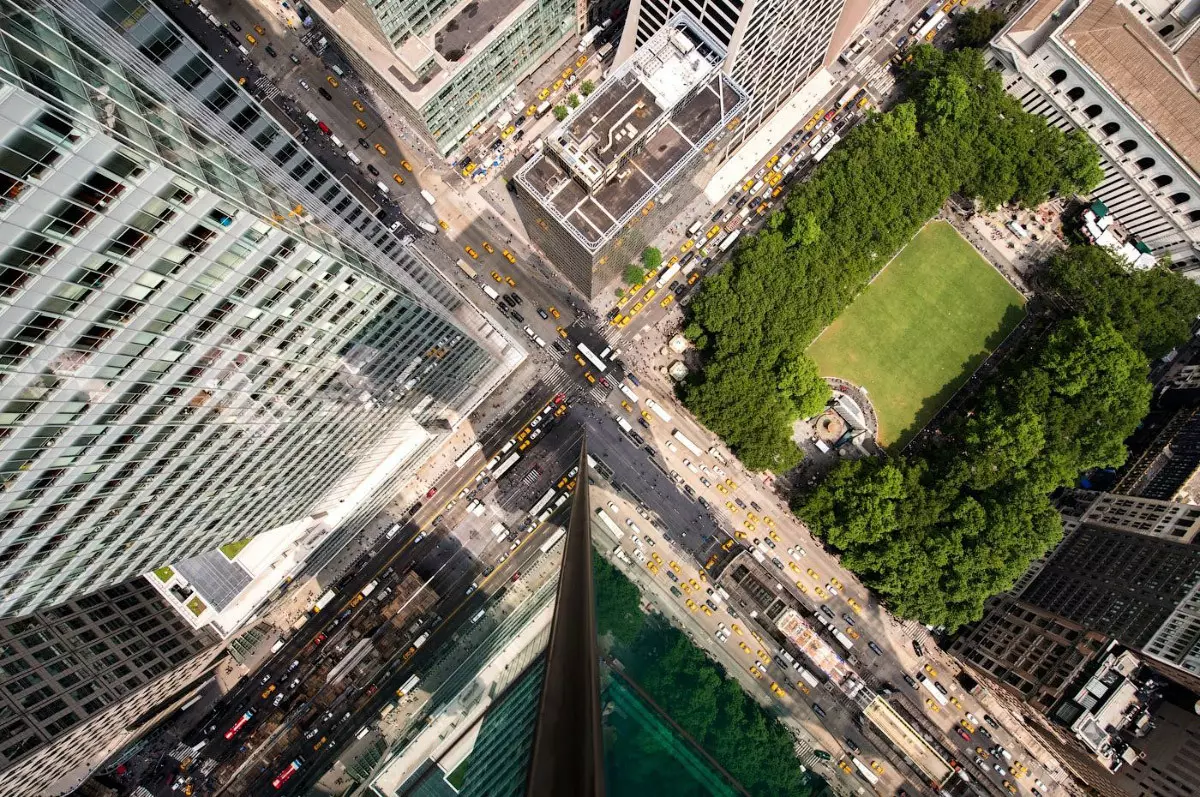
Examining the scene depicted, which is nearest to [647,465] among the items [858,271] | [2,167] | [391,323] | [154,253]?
[858,271]

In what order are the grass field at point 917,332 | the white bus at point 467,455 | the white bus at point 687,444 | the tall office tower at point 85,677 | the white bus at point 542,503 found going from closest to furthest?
the tall office tower at point 85,677
the white bus at point 467,455
the white bus at point 542,503
the white bus at point 687,444
the grass field at point 917,332

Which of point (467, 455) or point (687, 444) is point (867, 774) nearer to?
point (687, 444)

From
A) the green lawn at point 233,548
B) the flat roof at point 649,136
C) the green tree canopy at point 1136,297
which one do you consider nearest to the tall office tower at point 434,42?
the flat roof at point 649,136

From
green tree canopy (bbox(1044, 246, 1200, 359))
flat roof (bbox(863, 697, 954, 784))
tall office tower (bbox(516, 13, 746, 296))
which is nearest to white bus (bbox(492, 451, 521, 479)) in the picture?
tall office tower (bbox(516, 13, 746, 296))

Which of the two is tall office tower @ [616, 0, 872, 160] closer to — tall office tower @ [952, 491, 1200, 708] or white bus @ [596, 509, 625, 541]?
white bus @ [596, 509, 625, 541]

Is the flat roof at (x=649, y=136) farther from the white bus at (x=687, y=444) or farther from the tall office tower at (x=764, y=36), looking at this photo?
the white bus at (x=687, y=444)

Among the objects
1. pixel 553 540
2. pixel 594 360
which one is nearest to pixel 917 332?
pixel 594 360

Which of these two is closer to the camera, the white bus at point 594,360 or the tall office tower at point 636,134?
the tall office tower at point 636,134
